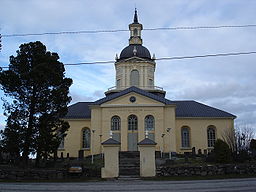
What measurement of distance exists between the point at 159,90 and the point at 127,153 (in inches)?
537

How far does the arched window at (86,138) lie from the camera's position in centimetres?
4157

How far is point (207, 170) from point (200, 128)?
1892 cm

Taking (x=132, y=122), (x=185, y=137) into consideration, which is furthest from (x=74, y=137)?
(x=185, y=137)

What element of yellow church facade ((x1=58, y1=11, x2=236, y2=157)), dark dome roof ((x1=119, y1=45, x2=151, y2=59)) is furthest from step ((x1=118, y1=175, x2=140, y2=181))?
dark dome roof ((x1=119, y1=45, x2=151, y2=59))

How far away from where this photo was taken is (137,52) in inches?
1829

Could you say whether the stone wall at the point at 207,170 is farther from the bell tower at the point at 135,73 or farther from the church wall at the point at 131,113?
the bell tower at the point at 135,73

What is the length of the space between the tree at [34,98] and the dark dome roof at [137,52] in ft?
70.1

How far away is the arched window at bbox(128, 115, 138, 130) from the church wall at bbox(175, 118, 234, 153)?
599cm

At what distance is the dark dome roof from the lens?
46375mm

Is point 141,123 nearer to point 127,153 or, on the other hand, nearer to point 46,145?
point 127,153

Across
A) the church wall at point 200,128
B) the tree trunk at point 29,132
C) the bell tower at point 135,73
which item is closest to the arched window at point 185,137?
the church wall at point 200,128

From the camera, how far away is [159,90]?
45.2 m

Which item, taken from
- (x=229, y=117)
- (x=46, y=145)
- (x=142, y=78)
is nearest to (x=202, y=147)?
(x=229, y=117)

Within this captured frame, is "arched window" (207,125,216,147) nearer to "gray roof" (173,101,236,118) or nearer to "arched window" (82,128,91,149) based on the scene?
"gray roof" (173,101,236,118)
